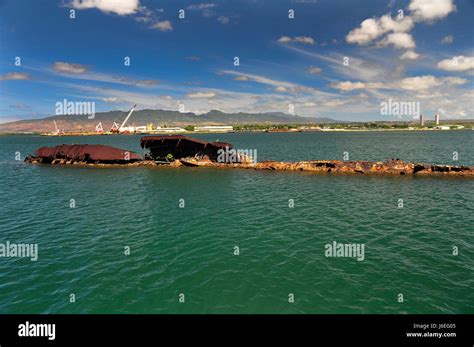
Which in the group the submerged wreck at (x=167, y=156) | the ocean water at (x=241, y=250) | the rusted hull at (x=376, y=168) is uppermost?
the submerged wreck at (x=167, y=156)

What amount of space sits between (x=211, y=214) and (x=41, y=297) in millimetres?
14881

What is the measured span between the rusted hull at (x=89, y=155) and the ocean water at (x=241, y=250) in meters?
25.9

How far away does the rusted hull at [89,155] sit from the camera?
6134cm

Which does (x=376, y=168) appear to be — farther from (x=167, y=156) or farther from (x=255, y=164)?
(x=167, y=156)

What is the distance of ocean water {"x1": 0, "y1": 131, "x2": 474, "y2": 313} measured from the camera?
13148 millimetres

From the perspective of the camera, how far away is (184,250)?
60.9 ft

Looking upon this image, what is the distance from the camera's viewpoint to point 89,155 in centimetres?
6238

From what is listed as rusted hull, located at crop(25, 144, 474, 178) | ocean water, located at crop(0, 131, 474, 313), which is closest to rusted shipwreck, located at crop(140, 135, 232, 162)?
rusted hull, located at crop(25, 144, 474, 178)

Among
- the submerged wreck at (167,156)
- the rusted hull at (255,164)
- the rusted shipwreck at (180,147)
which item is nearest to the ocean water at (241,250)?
the rusted hull at (255,164)

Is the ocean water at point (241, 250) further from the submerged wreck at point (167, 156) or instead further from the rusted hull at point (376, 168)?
the submerged wreck at point (167, 156)

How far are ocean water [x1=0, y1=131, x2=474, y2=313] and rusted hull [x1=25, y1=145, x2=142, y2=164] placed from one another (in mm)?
25883
